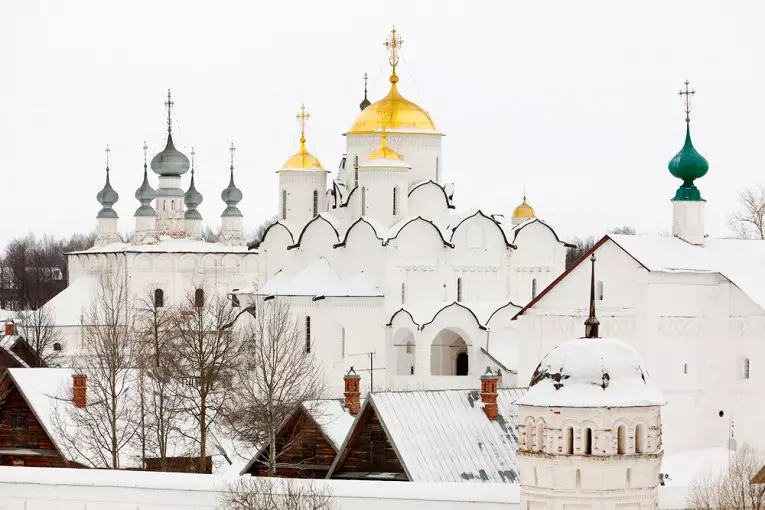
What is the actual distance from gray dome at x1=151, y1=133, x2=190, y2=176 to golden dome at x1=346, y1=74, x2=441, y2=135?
12.7 meters

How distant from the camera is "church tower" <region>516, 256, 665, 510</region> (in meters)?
14.6

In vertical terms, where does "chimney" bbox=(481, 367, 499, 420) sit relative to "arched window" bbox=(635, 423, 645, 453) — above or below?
above

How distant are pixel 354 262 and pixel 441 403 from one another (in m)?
16.8

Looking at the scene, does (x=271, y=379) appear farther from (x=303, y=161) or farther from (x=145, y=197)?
(x=145, y=197)

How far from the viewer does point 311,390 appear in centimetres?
3098

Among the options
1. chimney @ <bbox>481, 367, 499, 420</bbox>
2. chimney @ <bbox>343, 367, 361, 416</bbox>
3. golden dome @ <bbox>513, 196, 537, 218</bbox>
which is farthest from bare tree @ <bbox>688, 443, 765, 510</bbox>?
golden dome @ <bbox>513, 196, 537, 218</bbox>

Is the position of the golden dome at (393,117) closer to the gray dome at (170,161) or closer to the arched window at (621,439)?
the gray dome at (170,161)

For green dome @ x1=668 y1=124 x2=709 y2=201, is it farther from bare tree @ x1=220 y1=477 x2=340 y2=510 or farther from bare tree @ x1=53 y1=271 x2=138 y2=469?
bare tree @ x1=220 y1=477 x2=340 y2=510

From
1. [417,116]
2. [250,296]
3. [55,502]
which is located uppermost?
[417,116]

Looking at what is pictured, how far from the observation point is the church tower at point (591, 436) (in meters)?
14.6

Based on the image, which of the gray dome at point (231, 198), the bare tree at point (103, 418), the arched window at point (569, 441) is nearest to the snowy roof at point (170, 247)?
the gray dome at point (231, 198)

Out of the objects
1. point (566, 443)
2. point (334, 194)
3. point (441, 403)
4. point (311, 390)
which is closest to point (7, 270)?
point (334, 194)

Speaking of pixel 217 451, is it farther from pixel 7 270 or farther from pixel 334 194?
pixel 7 270

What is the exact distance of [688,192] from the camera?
99.0ft
